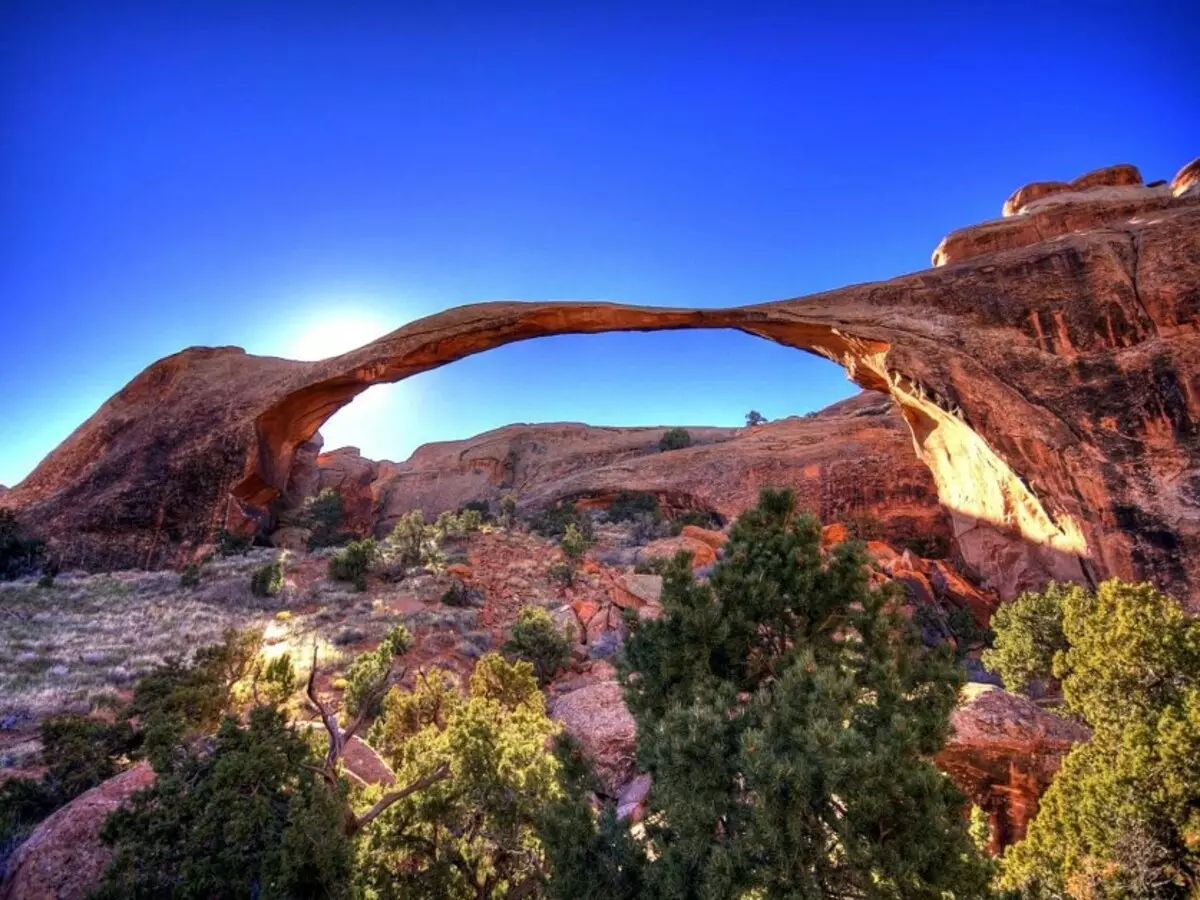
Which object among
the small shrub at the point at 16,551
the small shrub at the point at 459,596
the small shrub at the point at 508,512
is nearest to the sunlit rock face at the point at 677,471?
the small shrub at the point at 508,512

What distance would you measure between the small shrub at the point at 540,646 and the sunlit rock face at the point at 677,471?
6.32 metres

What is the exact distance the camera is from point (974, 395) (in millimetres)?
14195

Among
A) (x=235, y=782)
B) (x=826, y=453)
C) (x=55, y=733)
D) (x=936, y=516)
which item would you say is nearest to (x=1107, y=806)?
(x=235, y=782)

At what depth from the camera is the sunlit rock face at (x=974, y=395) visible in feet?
40.3

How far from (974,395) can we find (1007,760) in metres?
10.6

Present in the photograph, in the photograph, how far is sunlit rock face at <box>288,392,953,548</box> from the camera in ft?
77.5

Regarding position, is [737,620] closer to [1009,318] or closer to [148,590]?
[1009,318]

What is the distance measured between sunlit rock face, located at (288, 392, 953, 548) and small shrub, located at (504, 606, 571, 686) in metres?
6.32

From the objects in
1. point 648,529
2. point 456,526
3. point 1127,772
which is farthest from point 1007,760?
point 456,526

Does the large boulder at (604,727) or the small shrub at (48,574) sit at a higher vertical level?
the small shrub at (48,574)

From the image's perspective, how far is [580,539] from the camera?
63.2ft

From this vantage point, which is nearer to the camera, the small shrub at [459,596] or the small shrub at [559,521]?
the small shrub at [459,596]

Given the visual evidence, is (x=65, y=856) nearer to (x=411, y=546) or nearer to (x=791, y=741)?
(x=791, y=741)

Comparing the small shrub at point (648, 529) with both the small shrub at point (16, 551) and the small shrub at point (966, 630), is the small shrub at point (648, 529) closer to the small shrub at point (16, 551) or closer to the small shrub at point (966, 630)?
the small shrub at point (966, 630)
